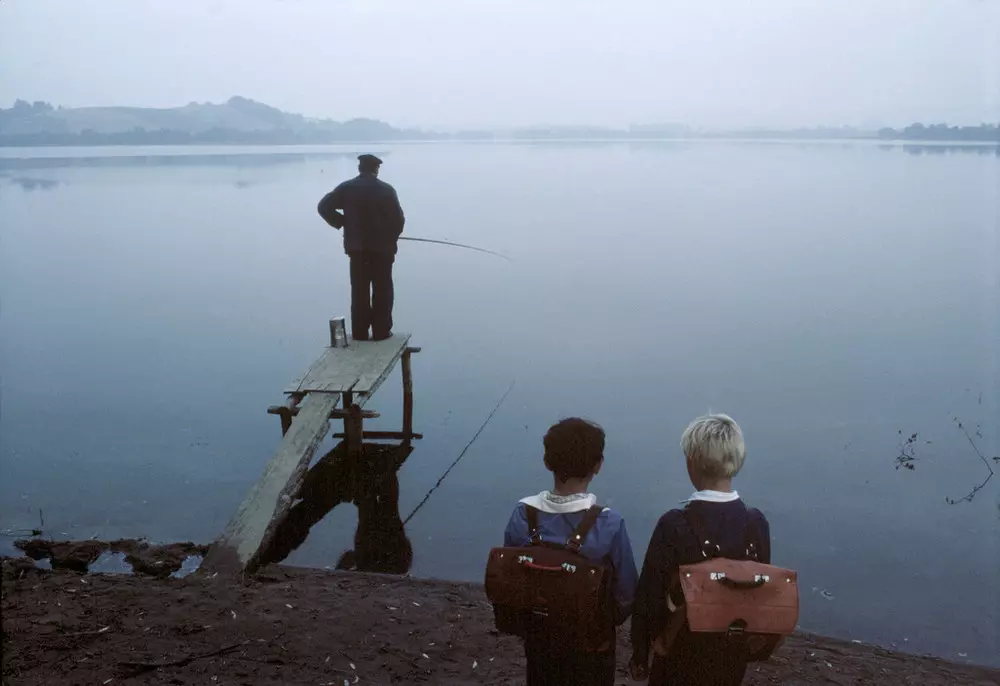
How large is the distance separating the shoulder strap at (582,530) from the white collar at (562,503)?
0.14 feet

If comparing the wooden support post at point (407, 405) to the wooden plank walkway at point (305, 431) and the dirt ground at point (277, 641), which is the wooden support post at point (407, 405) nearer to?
the wooden plank walkway at point (305, 431)

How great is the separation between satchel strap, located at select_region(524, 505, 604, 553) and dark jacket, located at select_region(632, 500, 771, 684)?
239 mm

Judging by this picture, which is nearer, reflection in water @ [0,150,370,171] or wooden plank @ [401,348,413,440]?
wooden plank @ [401,348,413,440]

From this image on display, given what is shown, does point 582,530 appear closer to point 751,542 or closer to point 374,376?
point 751,542

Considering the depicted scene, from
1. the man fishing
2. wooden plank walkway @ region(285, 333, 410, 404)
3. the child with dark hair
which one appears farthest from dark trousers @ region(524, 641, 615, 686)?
the man fishing

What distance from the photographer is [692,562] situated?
326 centimetres

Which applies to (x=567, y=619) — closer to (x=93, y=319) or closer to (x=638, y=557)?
(x=638, y=557)

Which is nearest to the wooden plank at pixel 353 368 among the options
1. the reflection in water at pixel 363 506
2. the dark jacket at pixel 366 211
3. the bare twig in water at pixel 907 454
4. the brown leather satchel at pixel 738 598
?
the dark jacket at pixel 366 211

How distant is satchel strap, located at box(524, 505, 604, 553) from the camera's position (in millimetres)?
3322

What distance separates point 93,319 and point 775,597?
72.6ft

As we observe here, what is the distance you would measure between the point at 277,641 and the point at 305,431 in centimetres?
324

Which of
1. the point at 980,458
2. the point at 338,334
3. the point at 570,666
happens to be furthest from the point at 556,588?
the point at 980,458

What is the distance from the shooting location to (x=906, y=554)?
9297 millimetres

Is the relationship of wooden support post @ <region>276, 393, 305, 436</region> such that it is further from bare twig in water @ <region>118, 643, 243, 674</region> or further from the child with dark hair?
the child with dark hair
